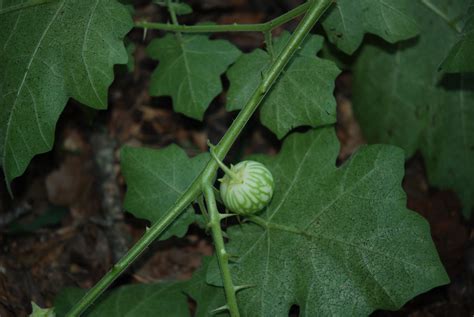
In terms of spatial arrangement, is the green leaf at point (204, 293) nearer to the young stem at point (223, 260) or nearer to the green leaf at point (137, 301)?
the green leaf at point (137, 301)

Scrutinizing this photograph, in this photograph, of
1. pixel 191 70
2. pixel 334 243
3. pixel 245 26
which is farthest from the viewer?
pixel 191 70

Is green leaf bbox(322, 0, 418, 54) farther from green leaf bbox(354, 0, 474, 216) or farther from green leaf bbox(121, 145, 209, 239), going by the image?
green leaf bbox(121, 145, 209, 239)

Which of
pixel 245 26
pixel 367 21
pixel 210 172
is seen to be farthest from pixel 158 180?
pixel 367 21

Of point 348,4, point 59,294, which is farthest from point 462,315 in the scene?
point 59,294

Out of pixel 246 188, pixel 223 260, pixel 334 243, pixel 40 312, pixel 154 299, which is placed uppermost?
pixel 246 188

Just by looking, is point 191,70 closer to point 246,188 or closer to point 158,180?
point 158,180

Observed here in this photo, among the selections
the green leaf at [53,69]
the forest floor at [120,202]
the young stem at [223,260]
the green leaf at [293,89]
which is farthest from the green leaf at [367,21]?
the young stem at [223,260]

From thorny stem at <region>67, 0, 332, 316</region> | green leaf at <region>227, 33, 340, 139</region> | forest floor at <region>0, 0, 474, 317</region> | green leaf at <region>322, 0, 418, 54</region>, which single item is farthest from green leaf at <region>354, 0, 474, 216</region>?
thorny stem at <region>67, 0, 332, 316</region>
